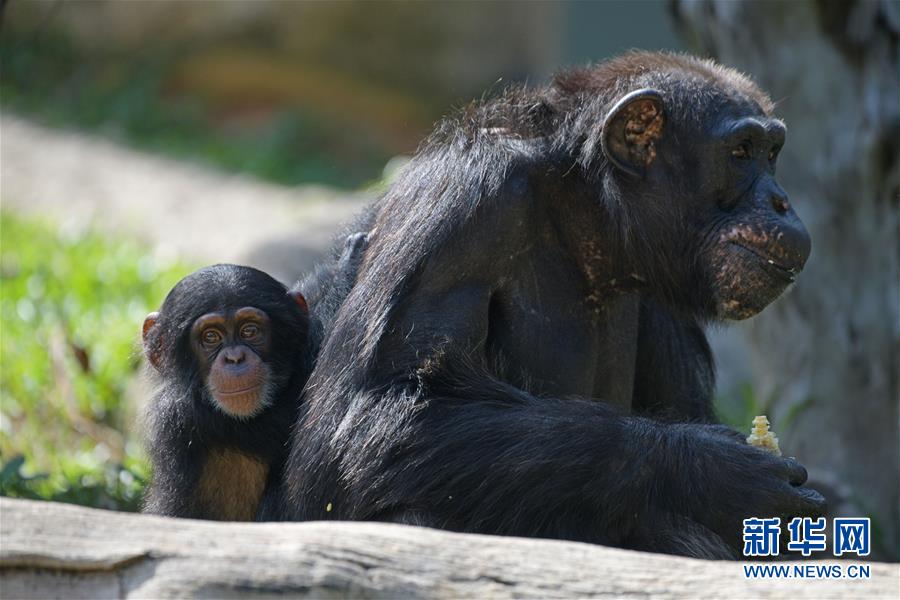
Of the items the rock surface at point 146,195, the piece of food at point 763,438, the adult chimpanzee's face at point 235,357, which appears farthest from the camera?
the rock surface at point 146,195

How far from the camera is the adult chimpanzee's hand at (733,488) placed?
436 centimetres

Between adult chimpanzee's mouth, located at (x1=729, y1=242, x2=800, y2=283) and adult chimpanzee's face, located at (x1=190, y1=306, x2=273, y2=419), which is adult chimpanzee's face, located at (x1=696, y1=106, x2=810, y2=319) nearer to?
adult chimpanzee's mouth, located at (x1=729, y1=242, x2=800, y2=283)

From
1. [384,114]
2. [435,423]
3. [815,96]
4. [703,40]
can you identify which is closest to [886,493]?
[815,96]

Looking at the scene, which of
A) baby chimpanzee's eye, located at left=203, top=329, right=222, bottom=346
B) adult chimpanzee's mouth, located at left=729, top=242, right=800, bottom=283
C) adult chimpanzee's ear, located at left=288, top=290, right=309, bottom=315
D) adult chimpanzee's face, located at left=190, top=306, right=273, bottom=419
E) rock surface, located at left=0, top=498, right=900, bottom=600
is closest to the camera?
rock surface, located at left=0, top=498, right=900, bottom=600

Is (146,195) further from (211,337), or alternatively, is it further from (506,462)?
(506,462)

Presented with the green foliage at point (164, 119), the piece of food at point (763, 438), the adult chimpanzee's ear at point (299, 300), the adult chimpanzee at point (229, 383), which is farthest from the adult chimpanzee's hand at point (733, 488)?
the green foliage at point (164, 119)

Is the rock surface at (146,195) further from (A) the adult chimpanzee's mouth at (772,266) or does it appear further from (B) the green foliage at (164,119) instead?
(A) the adult chimpanzee's mouth at (772,266)

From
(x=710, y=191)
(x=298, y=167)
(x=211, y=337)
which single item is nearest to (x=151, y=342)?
(x=211, y=337)

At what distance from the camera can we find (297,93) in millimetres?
20078

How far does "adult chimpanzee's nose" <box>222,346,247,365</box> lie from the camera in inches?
208

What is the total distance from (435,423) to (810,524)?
4.55 ft

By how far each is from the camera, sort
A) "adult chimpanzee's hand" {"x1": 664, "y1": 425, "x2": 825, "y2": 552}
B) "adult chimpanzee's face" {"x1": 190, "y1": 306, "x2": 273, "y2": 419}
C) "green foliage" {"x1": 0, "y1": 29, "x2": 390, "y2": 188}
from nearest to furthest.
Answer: "adult chimpanzee's hand" {"x1": 664, "y1": 425, "x2": 825, "y2": 552} < "adult chimpanzee's face" {"x1": 190, "y1": 306, "x2": 273, "y2": 419} < "green foliage" {"x1": 0, "y1": 29, "x2": 390, "y2": 188}

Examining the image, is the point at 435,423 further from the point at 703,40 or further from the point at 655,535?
the point at 703,40

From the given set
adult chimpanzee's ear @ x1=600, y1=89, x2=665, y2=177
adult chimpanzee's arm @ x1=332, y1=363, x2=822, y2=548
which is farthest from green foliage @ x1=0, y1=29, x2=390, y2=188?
adult chimpanzee's arm @ x1=332, y1=363, x2=822, y2=548
